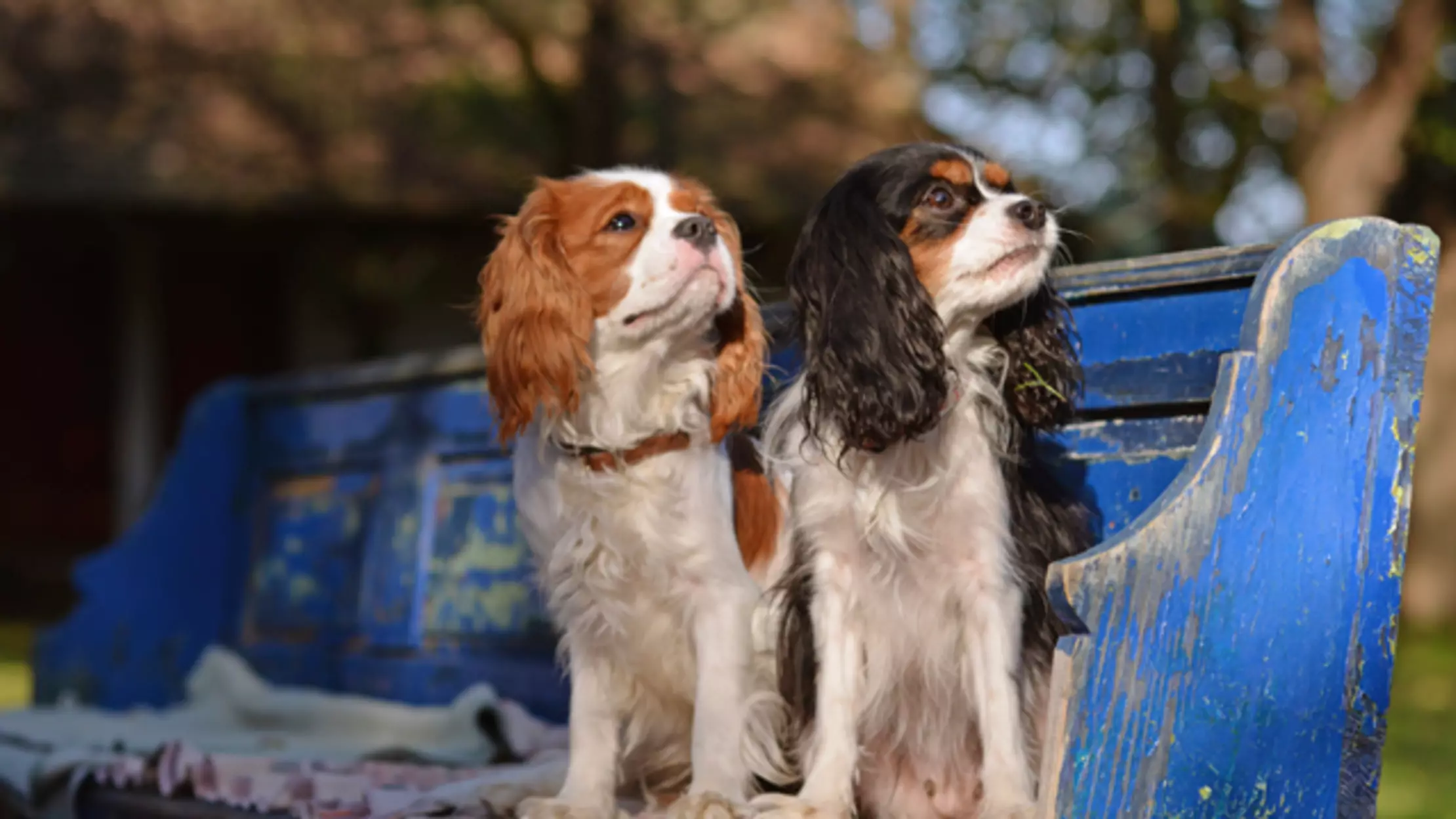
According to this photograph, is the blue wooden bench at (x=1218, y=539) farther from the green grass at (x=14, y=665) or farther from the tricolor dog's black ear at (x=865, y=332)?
the green grass at (x=14, y=665)

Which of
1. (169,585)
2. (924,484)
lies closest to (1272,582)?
(924,484)

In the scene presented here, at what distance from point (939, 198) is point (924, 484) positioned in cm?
50

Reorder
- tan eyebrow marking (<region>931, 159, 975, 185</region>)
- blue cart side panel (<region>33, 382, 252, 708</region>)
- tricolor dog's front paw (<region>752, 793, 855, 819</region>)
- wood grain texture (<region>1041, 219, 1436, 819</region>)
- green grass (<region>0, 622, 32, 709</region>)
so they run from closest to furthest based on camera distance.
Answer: wood grain texture (<region>1041, 219, 1436, 819</region>)
tricolor dog's front paw (<region>752, 793, 855, 819</region>)
tan eyebrow marking (<region>931, 159, 975, 185</region>)
blue cart side panel (<region>33, 382, 252, 708</region>)
green grass (<region>0, 622, 32, 709</region>)

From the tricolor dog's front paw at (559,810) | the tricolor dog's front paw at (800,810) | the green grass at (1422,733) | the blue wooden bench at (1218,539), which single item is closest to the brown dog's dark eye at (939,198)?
the blue wooden bench at (1218,539)

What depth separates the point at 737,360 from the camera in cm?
298

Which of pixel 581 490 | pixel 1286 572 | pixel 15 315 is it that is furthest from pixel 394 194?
pixel 1286 572

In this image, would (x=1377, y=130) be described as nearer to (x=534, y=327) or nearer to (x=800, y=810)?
(x=534, y=327)

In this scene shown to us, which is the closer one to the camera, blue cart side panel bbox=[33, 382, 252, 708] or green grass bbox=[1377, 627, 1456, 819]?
blue cart side panel bbox=[33, 382, 252, 708]

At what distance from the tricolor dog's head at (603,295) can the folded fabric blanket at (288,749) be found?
805mm

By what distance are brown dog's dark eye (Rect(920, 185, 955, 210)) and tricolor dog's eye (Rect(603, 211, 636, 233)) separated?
2.02 feet

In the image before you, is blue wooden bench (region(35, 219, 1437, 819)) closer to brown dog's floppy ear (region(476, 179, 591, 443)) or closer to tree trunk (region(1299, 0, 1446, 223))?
brown dog's floppy ear (region(476, 179, 591, 443))

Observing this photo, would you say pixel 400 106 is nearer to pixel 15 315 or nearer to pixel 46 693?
pixel 15 315

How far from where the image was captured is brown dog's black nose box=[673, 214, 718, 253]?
288 cm

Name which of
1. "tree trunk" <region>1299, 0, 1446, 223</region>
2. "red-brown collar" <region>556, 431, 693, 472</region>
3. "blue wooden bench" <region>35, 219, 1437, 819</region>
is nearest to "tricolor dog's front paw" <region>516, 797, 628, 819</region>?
"red-brown collar" <region>556, 431, 693, 472</region>
